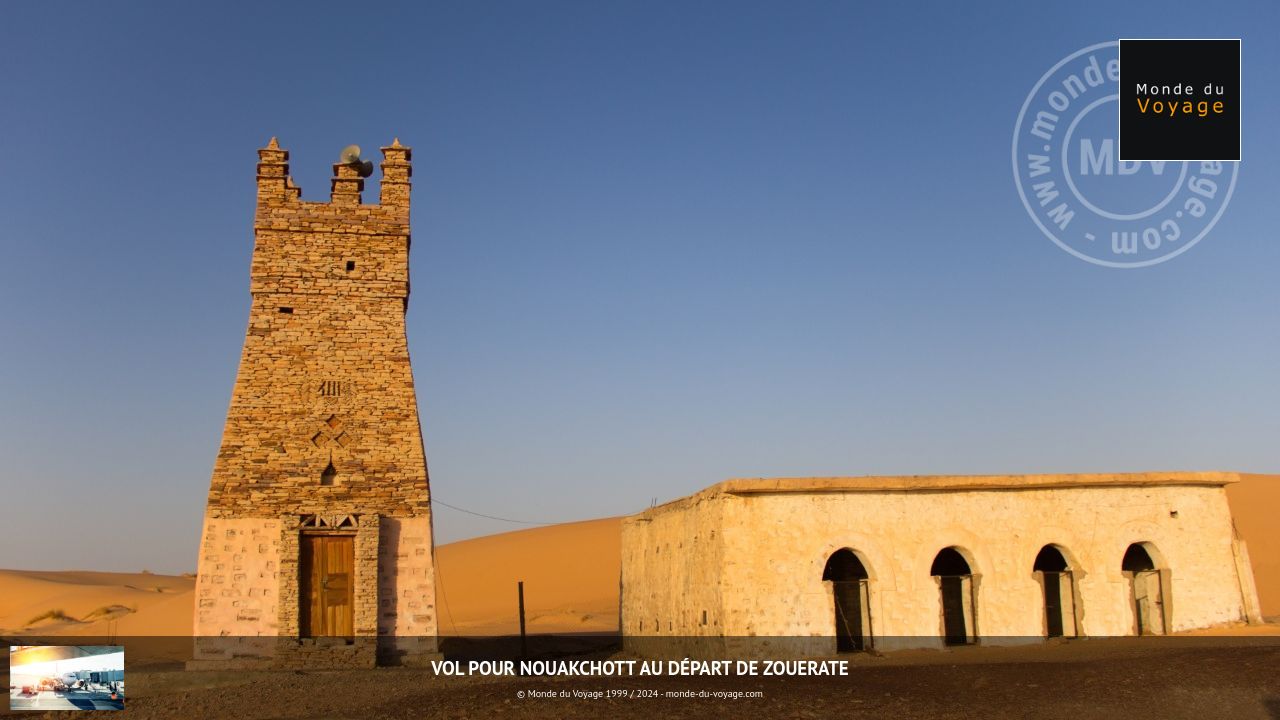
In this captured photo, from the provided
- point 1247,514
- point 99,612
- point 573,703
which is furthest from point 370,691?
point 1247,514

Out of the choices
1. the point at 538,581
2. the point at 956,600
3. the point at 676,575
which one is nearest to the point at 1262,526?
the point at 956,600

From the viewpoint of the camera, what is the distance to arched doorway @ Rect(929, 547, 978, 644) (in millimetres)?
18367

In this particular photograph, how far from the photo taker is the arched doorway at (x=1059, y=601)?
61.8 ft

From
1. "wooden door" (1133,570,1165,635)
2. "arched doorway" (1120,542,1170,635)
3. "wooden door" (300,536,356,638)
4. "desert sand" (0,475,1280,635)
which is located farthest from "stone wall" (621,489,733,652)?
"desert sand" (0,475,1280,635)

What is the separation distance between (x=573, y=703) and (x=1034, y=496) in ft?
32.9

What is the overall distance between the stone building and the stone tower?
17.1ft

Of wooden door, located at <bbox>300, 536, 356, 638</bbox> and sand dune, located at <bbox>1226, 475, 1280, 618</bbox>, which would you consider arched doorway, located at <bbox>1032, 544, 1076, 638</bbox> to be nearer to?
wooden door, located at <bbox>300, 536, 356, 638</bbox>

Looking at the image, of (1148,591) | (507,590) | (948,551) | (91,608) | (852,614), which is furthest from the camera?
(507,590)

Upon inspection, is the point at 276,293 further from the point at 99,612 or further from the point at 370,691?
the point at 99,612

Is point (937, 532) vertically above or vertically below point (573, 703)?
above

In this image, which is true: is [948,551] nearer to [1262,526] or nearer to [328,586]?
[328,586]

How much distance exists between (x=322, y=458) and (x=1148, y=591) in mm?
15179

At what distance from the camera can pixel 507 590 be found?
51438 millimetres

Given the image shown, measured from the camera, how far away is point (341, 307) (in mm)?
19016
